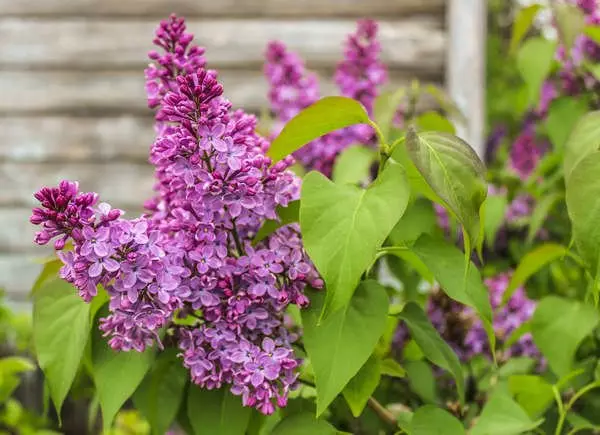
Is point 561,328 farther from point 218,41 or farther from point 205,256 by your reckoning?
point 218,41

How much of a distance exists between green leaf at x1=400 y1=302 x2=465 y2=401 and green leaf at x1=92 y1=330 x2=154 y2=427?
1.14 ft

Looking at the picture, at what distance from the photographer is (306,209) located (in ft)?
3.37

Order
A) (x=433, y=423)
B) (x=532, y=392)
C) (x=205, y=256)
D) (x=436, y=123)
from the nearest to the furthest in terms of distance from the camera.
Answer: (x=205, y=256)
(x=433, y=423)
(x=532, y=392)
(x=436, y=123)

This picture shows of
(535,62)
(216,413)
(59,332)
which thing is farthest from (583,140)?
(535,62)

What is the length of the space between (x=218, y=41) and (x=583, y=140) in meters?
2.93

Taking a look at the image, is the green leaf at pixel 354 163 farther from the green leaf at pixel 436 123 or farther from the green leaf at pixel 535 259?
the green leaf at pixel 535 259

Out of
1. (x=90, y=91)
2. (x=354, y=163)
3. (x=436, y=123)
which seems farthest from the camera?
(x=90, y=91)

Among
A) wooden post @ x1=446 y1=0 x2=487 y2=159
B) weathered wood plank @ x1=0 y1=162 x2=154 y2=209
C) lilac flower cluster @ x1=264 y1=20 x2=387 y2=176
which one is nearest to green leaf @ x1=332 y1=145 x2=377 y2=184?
lilac flower cluster @ x1=264 y1=20 x2=387 y2=176

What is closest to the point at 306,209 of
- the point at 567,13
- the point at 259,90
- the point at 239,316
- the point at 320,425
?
the point at 239,316

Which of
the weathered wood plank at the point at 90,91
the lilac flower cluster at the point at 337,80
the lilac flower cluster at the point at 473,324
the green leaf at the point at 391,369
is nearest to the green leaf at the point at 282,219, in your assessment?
the green leaf at the point at 391,369

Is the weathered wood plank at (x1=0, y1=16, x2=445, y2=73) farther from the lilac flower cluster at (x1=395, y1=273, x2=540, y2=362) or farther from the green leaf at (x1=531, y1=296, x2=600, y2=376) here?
the green leaf at (x1=531, y1=296, x2=600, y2=376)

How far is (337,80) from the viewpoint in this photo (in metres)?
2.00

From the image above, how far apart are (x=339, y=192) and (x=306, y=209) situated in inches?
2.5

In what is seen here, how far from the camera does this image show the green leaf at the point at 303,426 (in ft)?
3.85
